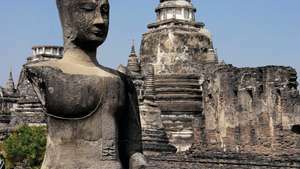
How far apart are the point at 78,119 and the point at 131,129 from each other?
0.43 meters

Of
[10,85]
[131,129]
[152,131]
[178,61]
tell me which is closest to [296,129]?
[152,131]

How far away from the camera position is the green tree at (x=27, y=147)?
21141 mm

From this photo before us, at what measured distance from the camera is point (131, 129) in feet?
15.0

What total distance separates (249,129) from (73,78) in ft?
64.7

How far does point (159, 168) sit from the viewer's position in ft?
56.6

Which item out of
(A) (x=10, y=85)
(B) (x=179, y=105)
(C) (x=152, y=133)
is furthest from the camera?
(A) (x=10, y=85)

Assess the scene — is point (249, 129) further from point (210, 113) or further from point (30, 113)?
point (30, 113)

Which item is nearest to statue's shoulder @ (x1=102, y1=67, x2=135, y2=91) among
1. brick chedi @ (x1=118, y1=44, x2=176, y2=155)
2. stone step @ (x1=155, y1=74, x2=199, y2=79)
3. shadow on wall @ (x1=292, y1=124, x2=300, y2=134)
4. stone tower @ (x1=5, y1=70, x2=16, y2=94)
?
brick chedi @ (x1=118, y1=44, x2=176, y2=155)

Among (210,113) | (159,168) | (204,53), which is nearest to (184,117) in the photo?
(210,113)

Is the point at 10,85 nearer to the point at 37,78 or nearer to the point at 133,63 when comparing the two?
the point at 133,63

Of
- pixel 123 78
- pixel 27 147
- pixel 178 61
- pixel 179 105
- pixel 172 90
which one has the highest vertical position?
pixel 178 61

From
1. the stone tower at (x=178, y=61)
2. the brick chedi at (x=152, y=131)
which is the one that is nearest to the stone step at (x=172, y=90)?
the stone tower at (x=178, y=61)

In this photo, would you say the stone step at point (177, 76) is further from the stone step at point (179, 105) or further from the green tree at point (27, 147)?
the green tree at point (27, 147)

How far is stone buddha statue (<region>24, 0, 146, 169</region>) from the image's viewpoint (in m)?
4.30
